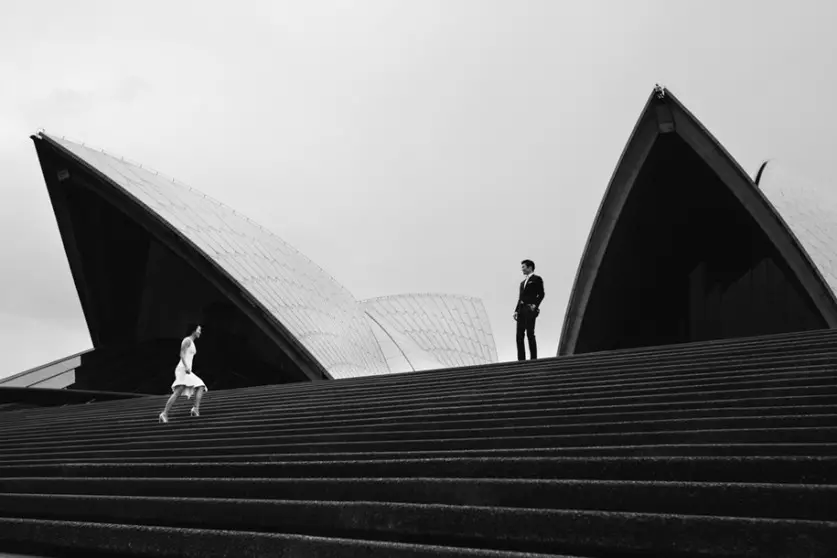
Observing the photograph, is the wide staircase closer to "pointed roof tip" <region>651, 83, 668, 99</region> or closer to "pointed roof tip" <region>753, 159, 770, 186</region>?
"pointed roof tip" <region>651, 83, 668, 99</region>

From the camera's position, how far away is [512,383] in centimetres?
513

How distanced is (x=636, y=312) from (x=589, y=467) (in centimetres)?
1413

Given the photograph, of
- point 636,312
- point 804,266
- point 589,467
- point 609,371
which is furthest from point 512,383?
point 636,312

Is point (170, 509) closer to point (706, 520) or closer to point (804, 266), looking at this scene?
point (706, 520)

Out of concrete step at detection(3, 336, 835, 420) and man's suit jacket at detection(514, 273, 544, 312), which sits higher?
man's suit jacket at detection(514, 273, 544, 312)

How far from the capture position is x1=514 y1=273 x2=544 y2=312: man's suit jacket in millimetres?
7691

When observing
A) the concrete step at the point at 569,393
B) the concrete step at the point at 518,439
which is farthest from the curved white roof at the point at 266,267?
the concrete step at the point at 518,439

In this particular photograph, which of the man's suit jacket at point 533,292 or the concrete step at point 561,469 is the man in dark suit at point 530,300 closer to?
the man's suit jacket at point 533,292

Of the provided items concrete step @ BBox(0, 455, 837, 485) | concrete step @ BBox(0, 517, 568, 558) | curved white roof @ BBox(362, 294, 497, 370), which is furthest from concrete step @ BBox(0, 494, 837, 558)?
curved white roof @ BBox(362, 294, 497, 370)

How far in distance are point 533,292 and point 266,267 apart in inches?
385

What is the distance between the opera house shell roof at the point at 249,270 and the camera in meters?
14.5

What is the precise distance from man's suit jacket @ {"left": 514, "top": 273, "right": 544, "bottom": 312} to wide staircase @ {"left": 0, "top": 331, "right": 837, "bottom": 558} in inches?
100

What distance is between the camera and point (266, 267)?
16.1m

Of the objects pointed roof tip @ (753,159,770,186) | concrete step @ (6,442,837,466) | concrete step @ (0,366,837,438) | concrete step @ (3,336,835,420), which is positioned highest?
pointed roof tip @ (753,159,770,186)
